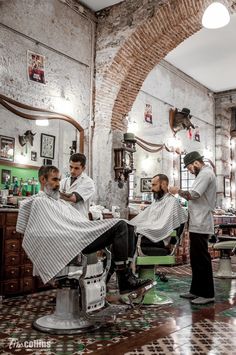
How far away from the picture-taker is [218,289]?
411cm

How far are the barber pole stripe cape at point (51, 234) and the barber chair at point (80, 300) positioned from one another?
103 millimetres

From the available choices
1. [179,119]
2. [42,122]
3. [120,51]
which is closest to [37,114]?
[42,122]

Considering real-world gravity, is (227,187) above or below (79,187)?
above

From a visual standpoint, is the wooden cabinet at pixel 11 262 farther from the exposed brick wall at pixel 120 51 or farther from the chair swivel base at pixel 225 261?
the chair swivel base at pixel 225 261

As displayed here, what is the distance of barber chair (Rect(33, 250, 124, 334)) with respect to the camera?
7.85 ft

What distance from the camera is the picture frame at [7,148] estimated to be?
4074 millimetres

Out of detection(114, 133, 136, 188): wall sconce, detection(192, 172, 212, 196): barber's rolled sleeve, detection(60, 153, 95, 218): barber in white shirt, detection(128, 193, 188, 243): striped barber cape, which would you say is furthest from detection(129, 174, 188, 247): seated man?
detection(114, 133, 136, 188): wall sconce

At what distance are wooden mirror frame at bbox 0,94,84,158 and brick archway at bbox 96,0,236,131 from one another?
536mm

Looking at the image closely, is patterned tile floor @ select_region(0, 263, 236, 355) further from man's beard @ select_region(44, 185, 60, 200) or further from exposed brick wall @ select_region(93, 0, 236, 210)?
exposed brick wall @ select_region(93, 0, 236, 210)

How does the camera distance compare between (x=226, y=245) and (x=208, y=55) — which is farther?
(x=208, y=55)

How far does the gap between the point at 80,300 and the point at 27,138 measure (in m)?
2.42

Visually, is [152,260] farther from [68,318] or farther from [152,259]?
[68,318]

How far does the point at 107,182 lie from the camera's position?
5.27 meters

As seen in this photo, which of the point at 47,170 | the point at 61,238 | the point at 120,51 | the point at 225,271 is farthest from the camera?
the point at 120,51
